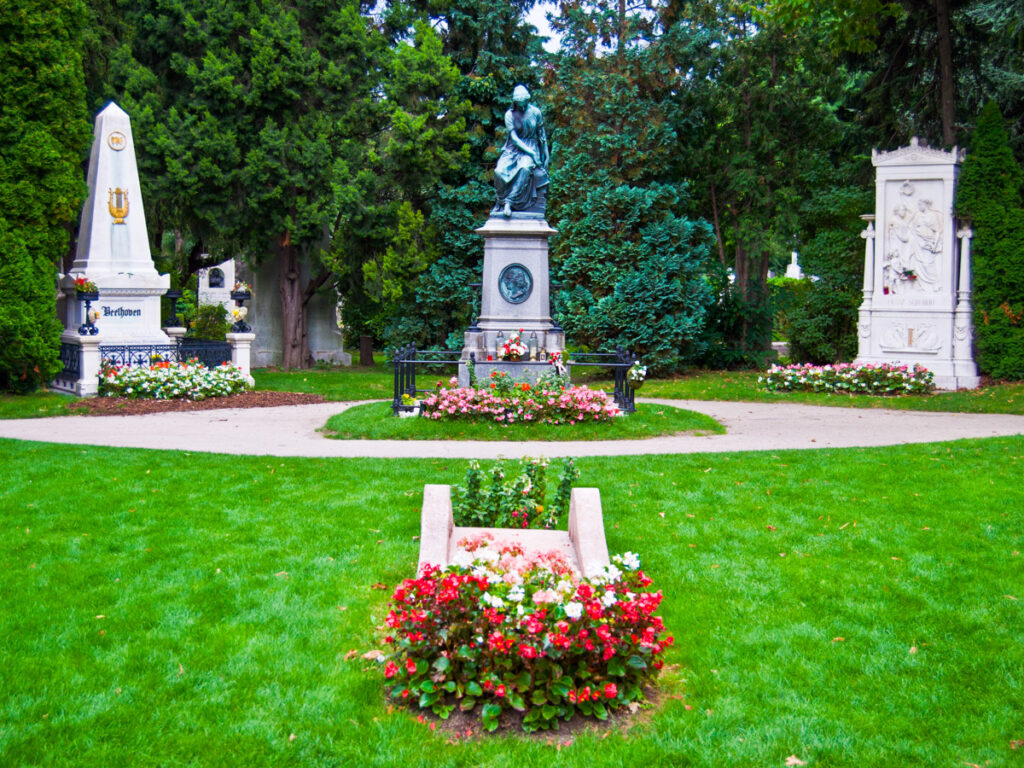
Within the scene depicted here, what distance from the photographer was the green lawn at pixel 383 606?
3.98 metres

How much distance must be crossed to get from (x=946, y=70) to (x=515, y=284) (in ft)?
37.9

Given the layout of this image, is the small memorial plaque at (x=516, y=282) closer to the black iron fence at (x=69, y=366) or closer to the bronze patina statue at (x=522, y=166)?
the bronze patina statue at (x=522, y=166)

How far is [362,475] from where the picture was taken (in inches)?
355

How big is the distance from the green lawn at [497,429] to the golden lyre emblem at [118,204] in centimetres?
764

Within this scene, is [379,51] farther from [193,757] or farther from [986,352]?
[193,757]

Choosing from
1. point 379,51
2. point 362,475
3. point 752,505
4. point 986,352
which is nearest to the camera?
point 752,505

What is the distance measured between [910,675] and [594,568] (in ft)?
5.13

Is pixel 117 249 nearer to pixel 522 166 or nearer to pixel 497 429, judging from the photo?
pixel 522 166

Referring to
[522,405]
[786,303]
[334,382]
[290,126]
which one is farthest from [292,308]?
[522,405]

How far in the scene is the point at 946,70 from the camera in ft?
65.9

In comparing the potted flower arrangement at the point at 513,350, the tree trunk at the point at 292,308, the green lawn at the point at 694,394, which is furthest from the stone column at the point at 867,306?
the tree trunk at the point at 292,308

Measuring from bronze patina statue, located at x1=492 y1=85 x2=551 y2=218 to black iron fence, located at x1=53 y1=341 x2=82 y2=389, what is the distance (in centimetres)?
757

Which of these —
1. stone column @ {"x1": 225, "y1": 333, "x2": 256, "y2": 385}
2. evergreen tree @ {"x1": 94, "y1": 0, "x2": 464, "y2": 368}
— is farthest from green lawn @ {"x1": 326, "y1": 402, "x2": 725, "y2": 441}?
evergreen tree @ {"x1": 94, "y1": 0, "x2": 464, "y2": 368}

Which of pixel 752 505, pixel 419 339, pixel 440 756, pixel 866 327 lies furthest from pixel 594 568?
pixel 419 339
